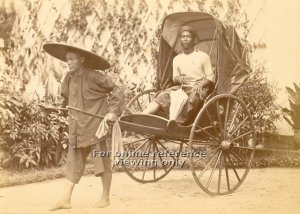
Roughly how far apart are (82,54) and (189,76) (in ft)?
3.58

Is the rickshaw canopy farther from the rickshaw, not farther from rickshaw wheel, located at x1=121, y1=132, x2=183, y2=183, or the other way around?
rickshaw wheel, located at x1=121, y1=132, x2=183, y2=183

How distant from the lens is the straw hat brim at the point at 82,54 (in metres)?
4.86

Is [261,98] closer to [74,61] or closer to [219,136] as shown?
[219,136]

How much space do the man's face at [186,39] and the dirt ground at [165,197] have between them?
133cm

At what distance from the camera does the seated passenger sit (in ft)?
17.4

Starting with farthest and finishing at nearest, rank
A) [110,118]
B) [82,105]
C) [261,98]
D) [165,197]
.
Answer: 1. [261,98]
2. [165,197]
3. [82,105]
4. [110,118]

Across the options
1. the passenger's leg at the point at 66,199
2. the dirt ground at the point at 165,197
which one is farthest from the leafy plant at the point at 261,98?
the passenger's leg at the point at 66,199

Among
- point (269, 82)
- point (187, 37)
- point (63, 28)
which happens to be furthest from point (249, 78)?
Answer: point (63, 28)

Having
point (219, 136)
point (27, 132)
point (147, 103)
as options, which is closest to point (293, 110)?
point (219, 136)

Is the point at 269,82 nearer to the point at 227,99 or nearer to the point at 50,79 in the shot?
the point at 227,99

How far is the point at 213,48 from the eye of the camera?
5664 millimetres

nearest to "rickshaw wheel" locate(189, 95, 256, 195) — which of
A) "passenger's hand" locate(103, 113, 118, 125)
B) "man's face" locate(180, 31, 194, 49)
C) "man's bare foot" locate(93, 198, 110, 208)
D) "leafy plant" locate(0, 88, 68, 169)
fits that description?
"man's face" locate(180, 31, 194, 49)

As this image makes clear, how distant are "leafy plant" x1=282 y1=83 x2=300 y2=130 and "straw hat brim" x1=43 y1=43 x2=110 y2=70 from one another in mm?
1780

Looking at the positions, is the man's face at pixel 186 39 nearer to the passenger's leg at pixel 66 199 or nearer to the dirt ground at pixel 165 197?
the dirt ground at pixel 165 197
